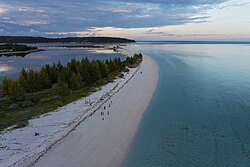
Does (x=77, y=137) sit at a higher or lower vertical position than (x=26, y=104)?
lower

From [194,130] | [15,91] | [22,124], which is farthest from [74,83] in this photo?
[194,130]

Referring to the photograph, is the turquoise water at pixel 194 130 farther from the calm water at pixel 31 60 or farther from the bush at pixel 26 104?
the calm water at pixel 31 60

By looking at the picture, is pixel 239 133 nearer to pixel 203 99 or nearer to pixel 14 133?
pixel 203 99

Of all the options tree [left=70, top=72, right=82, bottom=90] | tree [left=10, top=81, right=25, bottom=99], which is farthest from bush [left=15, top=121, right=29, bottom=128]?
tree [left=70, top=72, right=82, bottom=90]

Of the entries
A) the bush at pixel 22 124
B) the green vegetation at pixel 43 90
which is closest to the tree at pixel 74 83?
the green vegetation at pixel 43 90

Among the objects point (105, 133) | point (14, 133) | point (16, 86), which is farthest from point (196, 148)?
point (16, 86)

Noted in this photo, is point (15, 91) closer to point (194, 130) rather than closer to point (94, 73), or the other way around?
point (94, 73)
